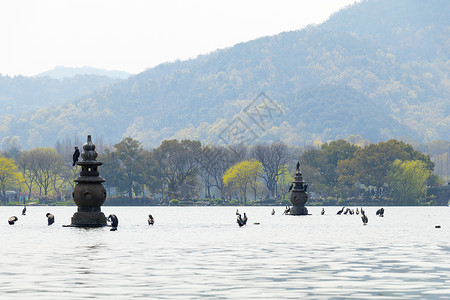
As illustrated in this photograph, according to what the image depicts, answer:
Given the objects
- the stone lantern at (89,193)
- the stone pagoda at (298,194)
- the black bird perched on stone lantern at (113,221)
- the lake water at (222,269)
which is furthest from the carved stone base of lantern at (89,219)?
the stone pagoda at (298,194)

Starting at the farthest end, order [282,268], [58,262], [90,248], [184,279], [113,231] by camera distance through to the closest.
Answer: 1. [113,231]
2. [90,248]
3. [58,262]
4. [282,268]
5. [184,279]

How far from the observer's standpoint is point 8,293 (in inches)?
1094

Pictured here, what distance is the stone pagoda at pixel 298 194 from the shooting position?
349 feet

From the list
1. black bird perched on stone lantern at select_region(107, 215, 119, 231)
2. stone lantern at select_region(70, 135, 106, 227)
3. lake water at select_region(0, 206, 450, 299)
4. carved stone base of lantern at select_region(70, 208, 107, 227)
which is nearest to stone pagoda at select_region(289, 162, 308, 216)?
black bird perched on stone lantern at select_region(107, 215, 119, 231)

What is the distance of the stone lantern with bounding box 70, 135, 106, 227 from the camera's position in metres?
69.4

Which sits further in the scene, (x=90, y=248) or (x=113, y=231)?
(x=113, y=231)

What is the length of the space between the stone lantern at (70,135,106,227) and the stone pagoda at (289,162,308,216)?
127 ft

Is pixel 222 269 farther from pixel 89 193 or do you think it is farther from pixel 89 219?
pixel 89 219

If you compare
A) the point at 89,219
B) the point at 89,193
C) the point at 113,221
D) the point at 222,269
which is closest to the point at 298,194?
the point at 113,221

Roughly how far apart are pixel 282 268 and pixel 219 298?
32.5 feet

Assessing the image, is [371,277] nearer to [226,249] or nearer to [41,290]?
[41,290]

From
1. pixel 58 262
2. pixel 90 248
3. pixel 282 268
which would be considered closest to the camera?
pixel 282 268

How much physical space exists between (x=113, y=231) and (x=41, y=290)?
41190mm

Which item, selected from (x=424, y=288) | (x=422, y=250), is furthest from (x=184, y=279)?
(x=422, y=250)
